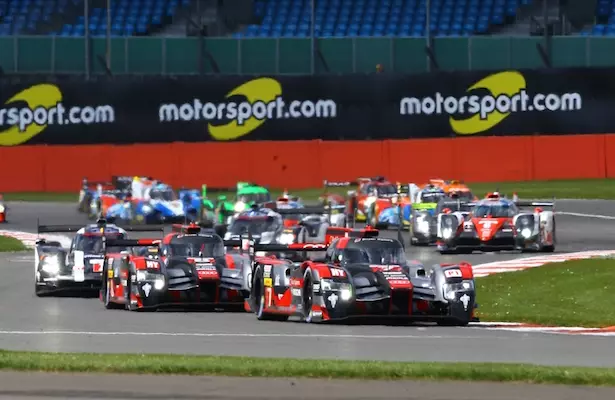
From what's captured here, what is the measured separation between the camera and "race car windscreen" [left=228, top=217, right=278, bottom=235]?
114 feet

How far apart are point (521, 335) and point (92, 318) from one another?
6361 millimetres

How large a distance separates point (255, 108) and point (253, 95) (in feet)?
1.45

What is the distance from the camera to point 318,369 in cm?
1514

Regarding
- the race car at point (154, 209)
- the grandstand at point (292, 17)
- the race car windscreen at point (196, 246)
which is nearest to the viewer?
the race car windscreen at point (196, 246)

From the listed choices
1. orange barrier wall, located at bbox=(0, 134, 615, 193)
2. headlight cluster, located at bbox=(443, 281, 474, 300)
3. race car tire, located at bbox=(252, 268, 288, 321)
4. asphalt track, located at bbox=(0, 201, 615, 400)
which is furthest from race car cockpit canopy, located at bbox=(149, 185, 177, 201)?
headlight cluster, located at bbox=(443, 281, 474, 300)

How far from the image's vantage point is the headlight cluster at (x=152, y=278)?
77.3 ft

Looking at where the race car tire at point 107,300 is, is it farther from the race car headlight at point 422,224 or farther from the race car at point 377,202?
the race car at point 377,202

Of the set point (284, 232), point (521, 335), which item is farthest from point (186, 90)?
point (521, 335)

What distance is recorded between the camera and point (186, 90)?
54.4 metres

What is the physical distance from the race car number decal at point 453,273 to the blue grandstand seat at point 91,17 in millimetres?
39460

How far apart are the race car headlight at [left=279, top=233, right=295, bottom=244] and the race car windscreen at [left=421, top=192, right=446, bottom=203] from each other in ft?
25.6

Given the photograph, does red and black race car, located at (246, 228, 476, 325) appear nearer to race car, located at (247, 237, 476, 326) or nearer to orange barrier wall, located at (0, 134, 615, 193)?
race car, located at (247, 237, 476, 326)

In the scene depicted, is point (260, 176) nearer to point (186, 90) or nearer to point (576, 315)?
point (186, 90)

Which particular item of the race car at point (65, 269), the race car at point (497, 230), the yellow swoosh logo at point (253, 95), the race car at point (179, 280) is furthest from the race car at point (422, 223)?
the yellow swoosh logo at point (253, 95)
